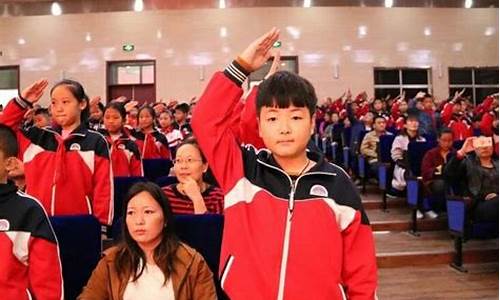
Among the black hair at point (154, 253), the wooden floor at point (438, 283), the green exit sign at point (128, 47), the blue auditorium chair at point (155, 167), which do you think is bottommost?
the wooden floor at point (438, 283)

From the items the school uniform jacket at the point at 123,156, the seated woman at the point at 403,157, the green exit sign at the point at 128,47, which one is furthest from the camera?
the green exit sign at the point at 128,47

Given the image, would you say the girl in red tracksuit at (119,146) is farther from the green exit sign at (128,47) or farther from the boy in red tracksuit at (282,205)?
the green exit sign at (128,47)

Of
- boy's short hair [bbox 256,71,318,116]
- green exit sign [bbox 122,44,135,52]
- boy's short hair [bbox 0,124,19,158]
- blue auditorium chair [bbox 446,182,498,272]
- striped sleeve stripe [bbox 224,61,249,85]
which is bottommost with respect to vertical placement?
blue auditorium chair [bbox 446,182,498,272]

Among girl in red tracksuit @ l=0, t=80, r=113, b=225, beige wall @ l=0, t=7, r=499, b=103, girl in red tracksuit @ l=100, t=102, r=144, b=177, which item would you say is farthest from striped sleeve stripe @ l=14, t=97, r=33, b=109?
beige wall @ l=0, t=7, r=499, b=103

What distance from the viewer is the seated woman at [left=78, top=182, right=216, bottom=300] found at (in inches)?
71.4

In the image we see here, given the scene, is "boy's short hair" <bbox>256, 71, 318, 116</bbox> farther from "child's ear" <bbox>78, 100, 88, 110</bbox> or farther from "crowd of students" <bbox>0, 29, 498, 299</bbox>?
"child's ear" <bbox>78, 100, 88, 110</bbox>

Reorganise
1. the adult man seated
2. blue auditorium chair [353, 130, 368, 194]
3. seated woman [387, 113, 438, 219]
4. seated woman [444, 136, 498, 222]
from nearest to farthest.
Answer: seated woman [444, 136, 498, 222] → seated woman [387, 113, 438, 219] → blue auditorium chair [353, 130, 368, 194] → the adult man seated

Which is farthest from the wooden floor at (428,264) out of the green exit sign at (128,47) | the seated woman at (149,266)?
the green exit sign at (128,47)

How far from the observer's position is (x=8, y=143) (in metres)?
1.77

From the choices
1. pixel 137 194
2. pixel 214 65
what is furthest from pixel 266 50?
pixel 214 65

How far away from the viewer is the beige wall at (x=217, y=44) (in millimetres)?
11875

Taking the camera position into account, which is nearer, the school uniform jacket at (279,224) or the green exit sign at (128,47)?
the school uniform jacket at (279,224)

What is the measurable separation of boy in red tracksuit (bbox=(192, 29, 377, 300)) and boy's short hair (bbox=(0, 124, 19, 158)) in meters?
0.71

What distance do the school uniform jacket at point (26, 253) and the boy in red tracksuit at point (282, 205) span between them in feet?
1.98
